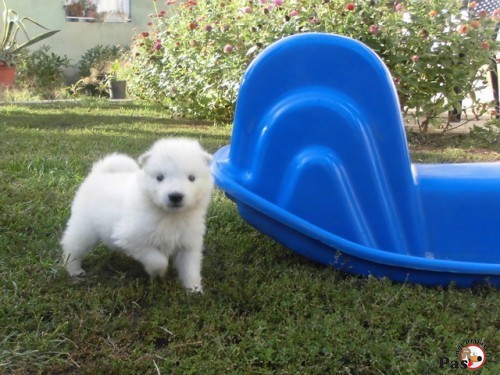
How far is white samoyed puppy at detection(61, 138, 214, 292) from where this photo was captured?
236cm

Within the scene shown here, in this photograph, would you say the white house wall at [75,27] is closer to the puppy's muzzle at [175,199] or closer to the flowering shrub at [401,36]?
the flowering shrub at [401,36]

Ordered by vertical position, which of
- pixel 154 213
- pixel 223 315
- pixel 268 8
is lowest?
pixel 223 315

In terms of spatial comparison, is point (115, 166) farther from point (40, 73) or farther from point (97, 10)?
point (97, 10)

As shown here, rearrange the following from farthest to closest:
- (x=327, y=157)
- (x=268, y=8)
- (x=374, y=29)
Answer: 1. (x=268, y=8)
2. (x=374, y=29)
3. (x=327, y=157)

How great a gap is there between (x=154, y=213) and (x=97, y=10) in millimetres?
10528

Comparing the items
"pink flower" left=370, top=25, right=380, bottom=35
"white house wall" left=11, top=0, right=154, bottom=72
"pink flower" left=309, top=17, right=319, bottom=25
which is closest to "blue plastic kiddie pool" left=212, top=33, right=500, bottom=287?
"pink flower" left=370, top=25, right=380, bottom=35

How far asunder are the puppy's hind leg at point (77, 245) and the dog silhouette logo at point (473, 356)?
5.12ft

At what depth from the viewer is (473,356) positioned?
2016 mm

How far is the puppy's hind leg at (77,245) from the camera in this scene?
2624 mm

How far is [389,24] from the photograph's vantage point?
541 cm

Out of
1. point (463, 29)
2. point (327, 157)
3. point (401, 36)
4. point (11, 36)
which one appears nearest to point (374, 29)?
point (401, 36)

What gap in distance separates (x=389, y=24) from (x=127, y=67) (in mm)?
5389

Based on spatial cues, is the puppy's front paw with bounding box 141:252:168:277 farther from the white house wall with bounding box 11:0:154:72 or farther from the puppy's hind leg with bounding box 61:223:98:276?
the white house wall with bounding box 11:0:154:72

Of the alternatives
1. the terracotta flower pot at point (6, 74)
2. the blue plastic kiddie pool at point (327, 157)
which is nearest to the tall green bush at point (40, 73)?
the terracotta flower pot at point (6, 74)
